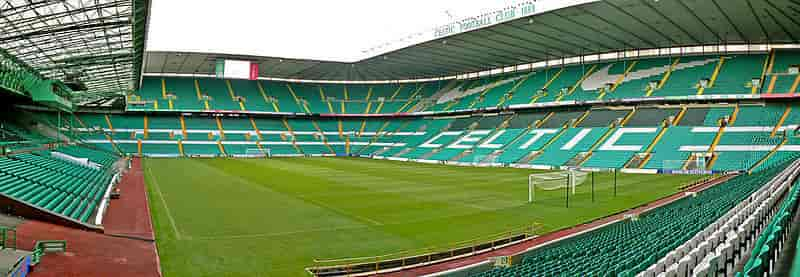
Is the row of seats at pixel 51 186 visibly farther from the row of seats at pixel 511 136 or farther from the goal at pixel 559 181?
the row of seats at pixel 511 136

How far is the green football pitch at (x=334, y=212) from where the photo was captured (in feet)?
43.0

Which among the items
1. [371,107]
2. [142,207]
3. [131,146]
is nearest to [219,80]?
[131,146]

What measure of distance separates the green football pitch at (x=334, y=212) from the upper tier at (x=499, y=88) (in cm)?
1463

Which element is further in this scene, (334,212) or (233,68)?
(233,68)

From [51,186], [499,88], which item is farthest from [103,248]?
[499,88]

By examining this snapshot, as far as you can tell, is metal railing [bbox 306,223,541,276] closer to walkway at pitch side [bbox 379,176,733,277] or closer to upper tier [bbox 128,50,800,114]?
walkway at pitch side [bbox 379,176,733,277]

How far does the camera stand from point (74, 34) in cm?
1973

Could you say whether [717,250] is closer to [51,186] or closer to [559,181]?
[51,186]

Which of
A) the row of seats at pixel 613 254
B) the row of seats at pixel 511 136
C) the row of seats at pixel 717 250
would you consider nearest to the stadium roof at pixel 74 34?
the row of seats at pixel 613 254

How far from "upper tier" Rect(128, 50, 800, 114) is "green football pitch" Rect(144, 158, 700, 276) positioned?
1463 centimetres

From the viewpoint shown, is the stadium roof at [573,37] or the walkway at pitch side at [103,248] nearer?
the walkway at pitch side at [103,248]

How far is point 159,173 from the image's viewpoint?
34.3m

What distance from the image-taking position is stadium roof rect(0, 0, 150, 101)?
16.6 m

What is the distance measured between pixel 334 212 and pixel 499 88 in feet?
136
